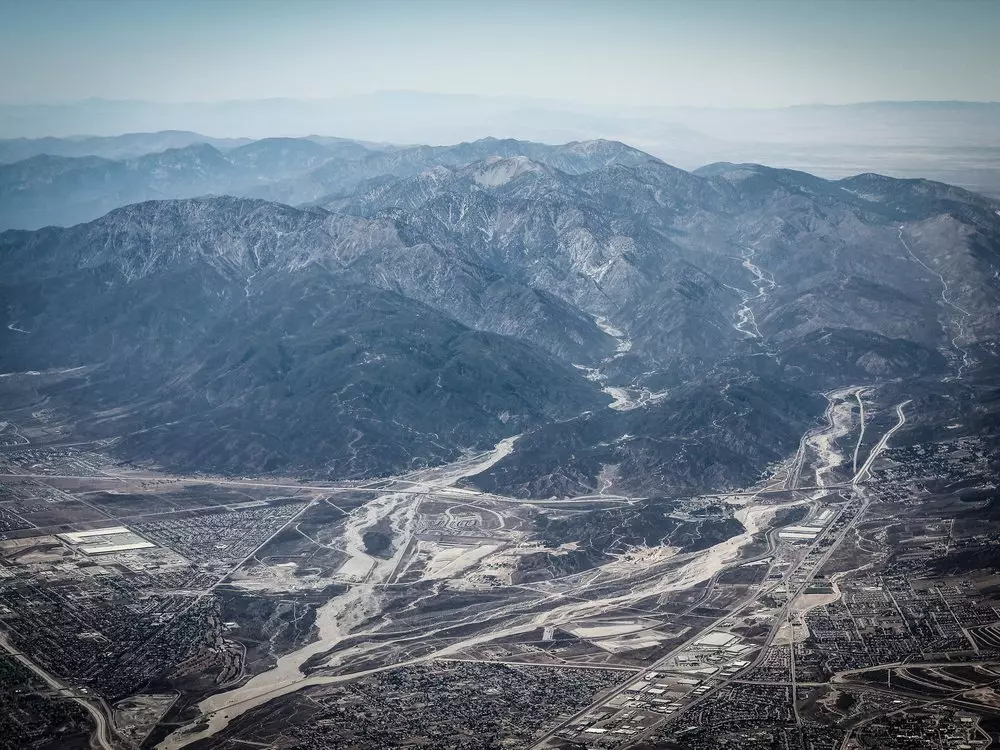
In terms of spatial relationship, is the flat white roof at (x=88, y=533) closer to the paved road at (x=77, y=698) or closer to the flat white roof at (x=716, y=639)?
the paved road at (x=77, y=698)

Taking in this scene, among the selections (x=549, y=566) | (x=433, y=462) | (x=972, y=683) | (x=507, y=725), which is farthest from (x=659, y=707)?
(x=433, y=462)

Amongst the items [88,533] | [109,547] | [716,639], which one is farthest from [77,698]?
[716,639]

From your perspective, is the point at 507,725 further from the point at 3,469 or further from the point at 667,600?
the point at 3,469

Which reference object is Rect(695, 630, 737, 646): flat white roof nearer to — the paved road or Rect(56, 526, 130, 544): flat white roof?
the paved road

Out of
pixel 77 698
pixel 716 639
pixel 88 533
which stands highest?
pixel 716 639

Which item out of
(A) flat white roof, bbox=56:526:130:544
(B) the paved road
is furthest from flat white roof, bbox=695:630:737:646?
(A) flat white roof, bbox=56:526:130:544

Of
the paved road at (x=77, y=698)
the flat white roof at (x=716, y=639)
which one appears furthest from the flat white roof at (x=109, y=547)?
the flat white roof at (x=716, y=639)

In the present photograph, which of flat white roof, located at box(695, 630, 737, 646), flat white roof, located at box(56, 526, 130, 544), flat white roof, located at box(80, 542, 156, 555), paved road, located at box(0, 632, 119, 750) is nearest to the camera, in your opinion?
paved road, located at box(0, 632, 119, 750)

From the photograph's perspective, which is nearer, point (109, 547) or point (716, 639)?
point (716, 639)

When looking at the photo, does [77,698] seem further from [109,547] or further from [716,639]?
[716,639]

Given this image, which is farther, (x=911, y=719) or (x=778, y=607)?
(x=778, y=607)

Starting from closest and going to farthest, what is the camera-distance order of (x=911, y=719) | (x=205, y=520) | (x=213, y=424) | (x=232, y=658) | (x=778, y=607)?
(x=911, y=719)
(x=232, y=658)
(x=778, y=607)
(x=205, y=520)
(x=213, y=424)
